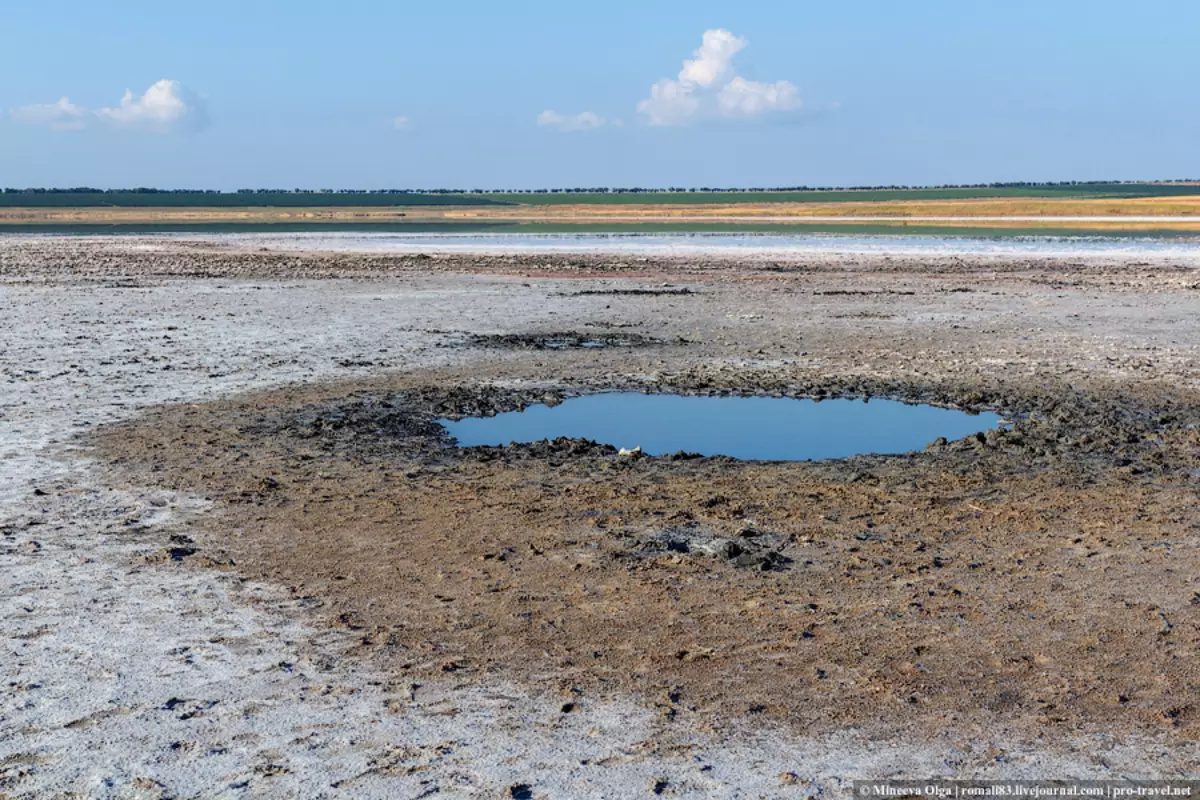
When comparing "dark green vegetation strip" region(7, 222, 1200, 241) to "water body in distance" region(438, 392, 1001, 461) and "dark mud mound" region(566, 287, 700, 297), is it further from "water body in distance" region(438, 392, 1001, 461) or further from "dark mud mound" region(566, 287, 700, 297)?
"water body in distance" region(438, 392, 1001, 461)

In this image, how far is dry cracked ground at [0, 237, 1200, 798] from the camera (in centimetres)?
536

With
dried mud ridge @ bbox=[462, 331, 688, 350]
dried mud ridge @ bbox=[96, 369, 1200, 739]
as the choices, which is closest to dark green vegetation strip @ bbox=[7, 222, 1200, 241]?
dried mud ridge @ bbox=[462, 331, 688, 350]

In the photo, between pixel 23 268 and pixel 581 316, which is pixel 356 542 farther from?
pixel 23 268

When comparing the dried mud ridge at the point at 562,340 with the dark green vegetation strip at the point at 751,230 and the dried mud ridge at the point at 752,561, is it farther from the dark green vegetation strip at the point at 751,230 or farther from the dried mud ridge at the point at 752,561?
the dark green vegetation strip at the point at 751,230

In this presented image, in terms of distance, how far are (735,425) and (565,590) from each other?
6222mm

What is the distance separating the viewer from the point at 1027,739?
17.9 feet

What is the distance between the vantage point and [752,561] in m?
7.93

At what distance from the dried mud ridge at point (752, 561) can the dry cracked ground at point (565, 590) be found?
0.03m

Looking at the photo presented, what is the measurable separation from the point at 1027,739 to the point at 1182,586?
2.53 meters

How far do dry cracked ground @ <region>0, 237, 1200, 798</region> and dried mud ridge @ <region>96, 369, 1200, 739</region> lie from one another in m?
0.03

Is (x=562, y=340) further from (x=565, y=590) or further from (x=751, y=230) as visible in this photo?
(x=751, y=230)

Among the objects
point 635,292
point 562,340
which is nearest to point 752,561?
point 562,340

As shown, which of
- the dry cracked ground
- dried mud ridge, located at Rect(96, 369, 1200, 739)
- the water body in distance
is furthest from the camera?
the water body in distance

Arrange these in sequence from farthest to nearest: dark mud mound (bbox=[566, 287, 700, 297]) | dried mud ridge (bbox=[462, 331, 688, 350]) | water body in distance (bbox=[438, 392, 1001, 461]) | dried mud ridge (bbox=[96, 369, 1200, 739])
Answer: dark mud mound (bbox=[566, 287, 700, 297])
dried mud ridge (bbox=[462, 331, 688, 350])
water body in distance (bbox=[438, 392, 1001, 461])
dried mud ridge (bbox=[96, 369, 1200, 739])
